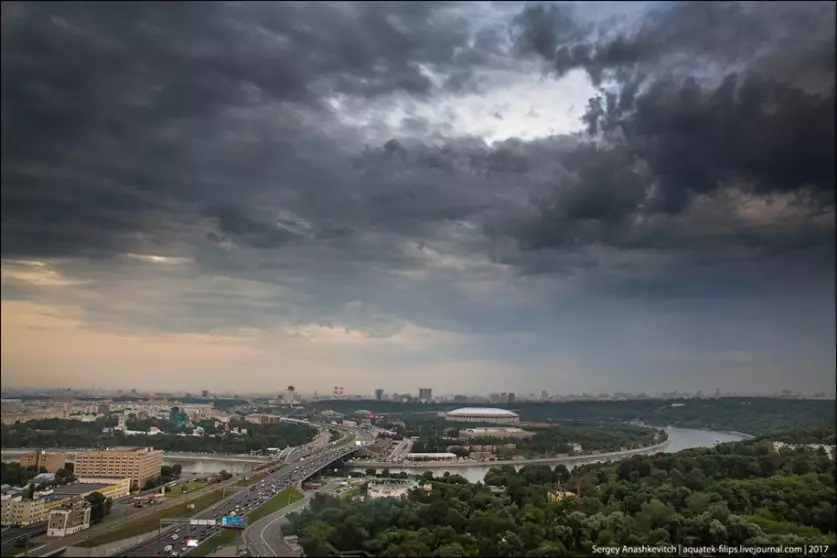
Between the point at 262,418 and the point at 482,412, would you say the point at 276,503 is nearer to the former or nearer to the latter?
the point at 262,418

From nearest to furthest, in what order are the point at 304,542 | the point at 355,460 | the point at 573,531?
1. the point at 304,542
2. the point at 573,531
3. the point at 355,460

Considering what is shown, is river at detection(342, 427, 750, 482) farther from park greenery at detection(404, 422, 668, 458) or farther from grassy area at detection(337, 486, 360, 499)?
grassy area at detection(337, 486, 360, 499)

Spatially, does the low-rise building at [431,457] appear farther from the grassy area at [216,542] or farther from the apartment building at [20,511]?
the apartment building at [20,511]

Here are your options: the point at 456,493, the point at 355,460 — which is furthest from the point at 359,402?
the point at 456,493

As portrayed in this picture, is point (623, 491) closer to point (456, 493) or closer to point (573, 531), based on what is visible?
point (573, 531)

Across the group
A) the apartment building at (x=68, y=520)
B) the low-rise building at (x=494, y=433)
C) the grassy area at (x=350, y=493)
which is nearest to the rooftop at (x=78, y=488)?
the apartment building at (x=68, y=520)

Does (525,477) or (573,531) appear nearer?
(573,531)
